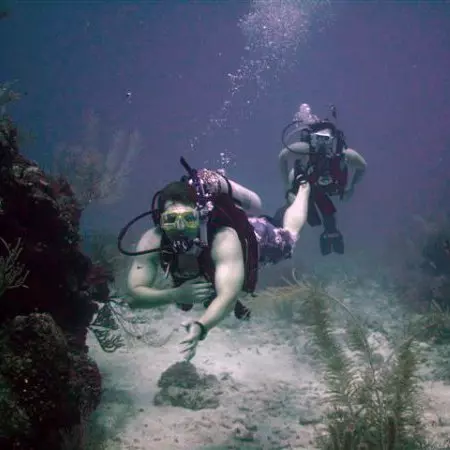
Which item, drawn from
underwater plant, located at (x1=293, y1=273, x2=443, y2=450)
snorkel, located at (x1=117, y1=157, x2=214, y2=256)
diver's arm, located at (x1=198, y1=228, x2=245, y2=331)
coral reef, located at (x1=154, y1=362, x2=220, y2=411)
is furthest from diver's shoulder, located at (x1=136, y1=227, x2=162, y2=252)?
coral reef, located at (x1=154, y1=362, x2=220, y2=411)

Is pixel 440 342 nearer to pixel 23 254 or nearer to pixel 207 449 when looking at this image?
pixel 207 449

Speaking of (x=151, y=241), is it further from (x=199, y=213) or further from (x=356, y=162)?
(x=356, y=162)

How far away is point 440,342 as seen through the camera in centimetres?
730

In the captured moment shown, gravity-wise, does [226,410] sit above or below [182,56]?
below

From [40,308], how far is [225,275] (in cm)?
217

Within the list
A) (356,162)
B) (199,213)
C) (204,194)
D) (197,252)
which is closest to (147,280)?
(197,252)

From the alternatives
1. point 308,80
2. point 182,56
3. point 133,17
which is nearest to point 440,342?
point 133,17

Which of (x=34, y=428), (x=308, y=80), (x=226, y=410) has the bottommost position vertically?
(x=34, y=428)

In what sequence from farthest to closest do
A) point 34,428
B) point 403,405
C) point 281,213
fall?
1. point 281,213
2. point 403,405
3. point 34,428

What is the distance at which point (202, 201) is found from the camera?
158 inches

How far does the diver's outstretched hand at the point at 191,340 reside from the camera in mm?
2772

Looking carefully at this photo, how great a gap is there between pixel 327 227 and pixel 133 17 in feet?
174

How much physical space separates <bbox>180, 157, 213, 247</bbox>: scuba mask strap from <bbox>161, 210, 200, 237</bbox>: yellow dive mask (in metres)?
0.14

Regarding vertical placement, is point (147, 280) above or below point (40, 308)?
above
